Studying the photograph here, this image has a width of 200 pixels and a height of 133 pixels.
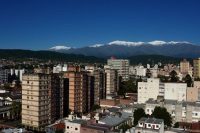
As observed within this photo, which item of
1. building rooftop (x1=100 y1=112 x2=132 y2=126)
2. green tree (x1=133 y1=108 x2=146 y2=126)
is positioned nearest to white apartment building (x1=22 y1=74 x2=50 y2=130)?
building rooftop (x1=100 y1=112 x2=132 y2=126)

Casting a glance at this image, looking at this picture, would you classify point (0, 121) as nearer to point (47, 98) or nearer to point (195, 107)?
point (47, 98)

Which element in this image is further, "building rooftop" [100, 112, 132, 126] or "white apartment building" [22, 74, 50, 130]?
"white apartment building" [22, 74, 50, 130]

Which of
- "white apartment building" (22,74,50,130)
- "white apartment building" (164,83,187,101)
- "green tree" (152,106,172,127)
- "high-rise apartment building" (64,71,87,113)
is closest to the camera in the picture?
"green tree" (152,106,172,127)

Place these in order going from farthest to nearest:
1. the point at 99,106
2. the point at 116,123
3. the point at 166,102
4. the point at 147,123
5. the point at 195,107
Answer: the point at 99,106
the point at 166,102
the point at 195,107
the point at 116,123
the point at 147,123

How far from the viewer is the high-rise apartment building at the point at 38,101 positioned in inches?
1800

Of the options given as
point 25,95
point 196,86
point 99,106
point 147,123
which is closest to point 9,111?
point 25,95

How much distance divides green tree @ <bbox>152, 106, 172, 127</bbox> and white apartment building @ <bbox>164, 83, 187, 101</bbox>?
A: 12.1 metres

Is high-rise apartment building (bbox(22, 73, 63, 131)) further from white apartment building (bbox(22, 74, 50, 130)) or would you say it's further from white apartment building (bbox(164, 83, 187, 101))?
white apartment building (bbox(164, 83, 187, 101))

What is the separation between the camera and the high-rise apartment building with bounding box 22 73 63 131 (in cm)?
4572

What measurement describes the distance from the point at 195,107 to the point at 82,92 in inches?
776

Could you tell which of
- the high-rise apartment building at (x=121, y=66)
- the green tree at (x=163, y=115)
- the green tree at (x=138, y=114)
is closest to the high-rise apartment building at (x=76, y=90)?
the green tree at (x=138, y=114)

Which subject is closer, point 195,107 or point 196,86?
point 195,107

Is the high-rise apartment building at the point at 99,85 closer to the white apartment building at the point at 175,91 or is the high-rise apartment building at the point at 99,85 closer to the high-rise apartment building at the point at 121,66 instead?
the white apartment building at the point at 175,91

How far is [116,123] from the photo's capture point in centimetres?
4044
